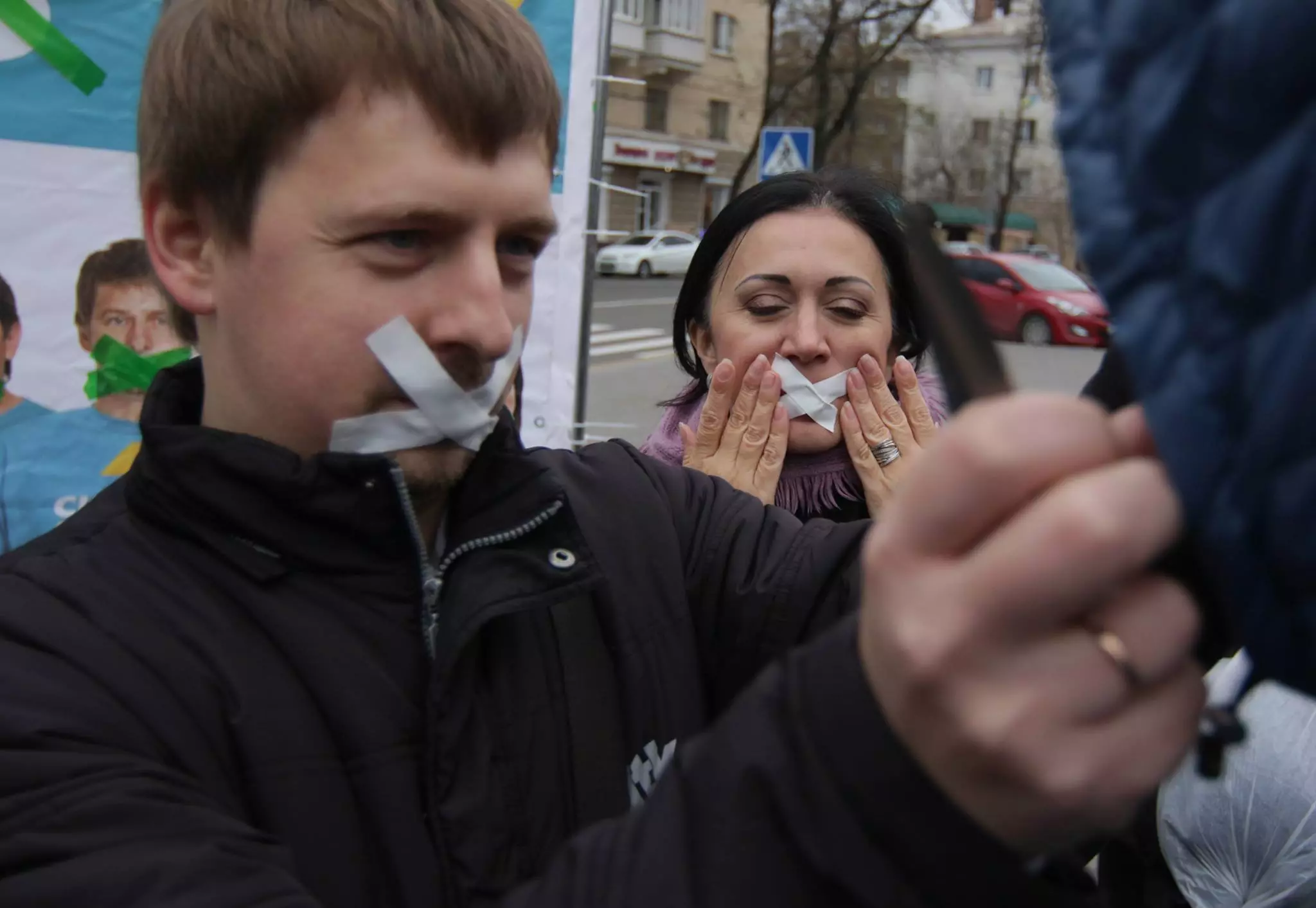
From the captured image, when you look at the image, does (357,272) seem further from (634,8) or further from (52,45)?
(634,8)

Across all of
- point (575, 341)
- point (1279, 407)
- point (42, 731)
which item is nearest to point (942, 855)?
point (1279, 407)

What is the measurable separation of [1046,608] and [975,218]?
42.9 meters

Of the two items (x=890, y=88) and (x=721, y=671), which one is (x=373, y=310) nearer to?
(x=721, y=671)

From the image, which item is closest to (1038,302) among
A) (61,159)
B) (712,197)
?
(61,159)

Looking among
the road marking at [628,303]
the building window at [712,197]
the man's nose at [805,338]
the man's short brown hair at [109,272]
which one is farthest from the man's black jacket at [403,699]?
the building window at [712,197]

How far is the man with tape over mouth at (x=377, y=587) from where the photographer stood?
0.82 m

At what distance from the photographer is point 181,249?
1244 millimetres

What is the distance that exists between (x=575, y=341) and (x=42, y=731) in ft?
8.93

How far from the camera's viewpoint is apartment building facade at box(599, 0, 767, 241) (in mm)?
32250

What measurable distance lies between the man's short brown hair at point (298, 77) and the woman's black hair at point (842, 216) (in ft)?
4.34

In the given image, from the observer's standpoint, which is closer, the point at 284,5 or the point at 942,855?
the point at 942,855

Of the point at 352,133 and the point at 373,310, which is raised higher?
the point at 352,133

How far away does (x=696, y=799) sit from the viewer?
0.64m

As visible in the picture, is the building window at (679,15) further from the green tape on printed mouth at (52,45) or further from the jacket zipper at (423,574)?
the jacket zipper at (423,574)
